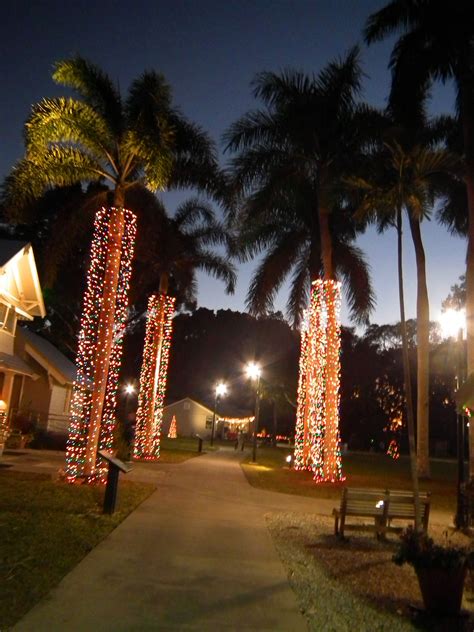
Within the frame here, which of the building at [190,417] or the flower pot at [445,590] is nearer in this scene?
the flower pot at [445,590]

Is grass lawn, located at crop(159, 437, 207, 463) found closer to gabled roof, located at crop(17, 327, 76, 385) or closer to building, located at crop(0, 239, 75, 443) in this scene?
building, located at crop(0, 239, 75, 443)

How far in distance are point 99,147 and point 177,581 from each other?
40.1 feet

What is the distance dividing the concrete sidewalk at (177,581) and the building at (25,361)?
10527 millimetres

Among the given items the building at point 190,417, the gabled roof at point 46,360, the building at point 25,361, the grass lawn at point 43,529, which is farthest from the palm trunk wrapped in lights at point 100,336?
the building at point 190,417

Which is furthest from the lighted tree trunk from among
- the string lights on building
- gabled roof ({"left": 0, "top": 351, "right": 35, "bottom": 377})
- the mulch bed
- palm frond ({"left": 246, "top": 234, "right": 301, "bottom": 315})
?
gabled roof ({"left": 0, "top": 351, "right": 35, "bottom": 377})

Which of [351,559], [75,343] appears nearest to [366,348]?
[75,343]

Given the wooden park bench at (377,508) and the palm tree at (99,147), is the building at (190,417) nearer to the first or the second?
the palm tree at (99,147)

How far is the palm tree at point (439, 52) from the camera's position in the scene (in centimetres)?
1727

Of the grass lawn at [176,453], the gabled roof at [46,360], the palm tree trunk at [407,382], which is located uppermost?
the gabled roof at [46,360]

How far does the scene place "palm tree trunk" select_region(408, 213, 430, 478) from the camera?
23219 millimetres

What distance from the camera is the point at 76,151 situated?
52.4 ft

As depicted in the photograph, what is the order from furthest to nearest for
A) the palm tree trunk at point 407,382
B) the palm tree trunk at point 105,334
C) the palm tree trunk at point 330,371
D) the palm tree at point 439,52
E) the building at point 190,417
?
the building at point 190,417 → the palm tree trunk at point 330,371 → the palm tree at point 439,52 → the palm tree trunk at point 105,334 → the palm tree trunk at point 407,382

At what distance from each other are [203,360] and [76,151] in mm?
58223

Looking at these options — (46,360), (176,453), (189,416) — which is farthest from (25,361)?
(189,416)
